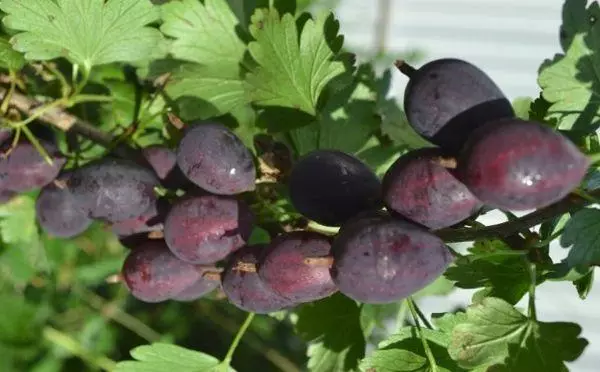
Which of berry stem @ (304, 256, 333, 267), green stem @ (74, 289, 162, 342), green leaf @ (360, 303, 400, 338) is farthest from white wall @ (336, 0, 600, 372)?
berry stem @ (304, 256, 333, 267)

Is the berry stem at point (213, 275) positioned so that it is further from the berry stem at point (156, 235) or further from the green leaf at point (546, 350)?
the green leaf at point (546, 350)

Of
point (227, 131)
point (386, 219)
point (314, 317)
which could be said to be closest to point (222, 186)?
point (227, 131)

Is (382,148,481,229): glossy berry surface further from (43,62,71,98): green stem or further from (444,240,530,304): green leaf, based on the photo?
(43,62,71,98): green stem

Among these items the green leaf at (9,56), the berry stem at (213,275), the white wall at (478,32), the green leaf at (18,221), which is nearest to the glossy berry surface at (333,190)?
the berry stem at (213,275)

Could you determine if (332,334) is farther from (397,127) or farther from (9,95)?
(9,95)

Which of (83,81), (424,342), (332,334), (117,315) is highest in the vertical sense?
(83,81)

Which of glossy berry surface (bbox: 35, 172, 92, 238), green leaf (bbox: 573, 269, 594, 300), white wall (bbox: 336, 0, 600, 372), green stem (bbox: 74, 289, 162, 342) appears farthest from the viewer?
white wall (bbox: 336, 0, 600, 372)

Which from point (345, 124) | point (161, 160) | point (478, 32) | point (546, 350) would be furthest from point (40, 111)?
point (478, 32)
